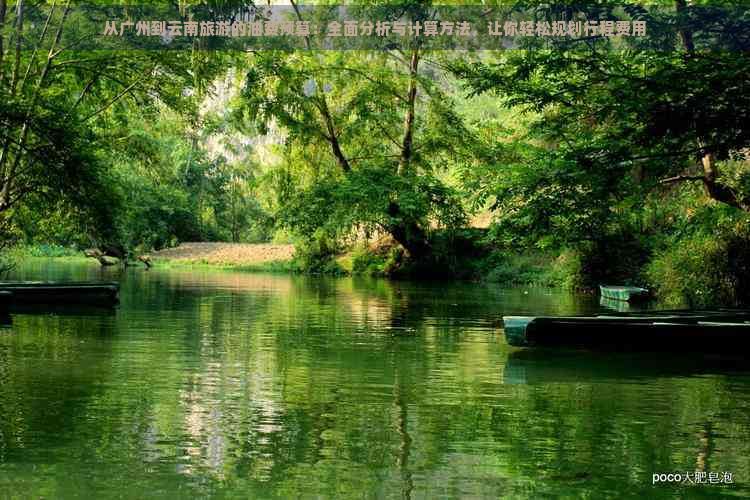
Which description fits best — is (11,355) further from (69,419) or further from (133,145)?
(133,145)

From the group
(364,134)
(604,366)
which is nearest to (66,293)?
(604,366)

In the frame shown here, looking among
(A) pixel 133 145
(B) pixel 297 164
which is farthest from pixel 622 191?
(B) pixel 297 164

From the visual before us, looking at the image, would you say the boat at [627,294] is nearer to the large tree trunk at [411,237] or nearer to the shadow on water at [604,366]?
the shadow on water at [604,366]

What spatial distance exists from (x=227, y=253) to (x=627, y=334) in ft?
146

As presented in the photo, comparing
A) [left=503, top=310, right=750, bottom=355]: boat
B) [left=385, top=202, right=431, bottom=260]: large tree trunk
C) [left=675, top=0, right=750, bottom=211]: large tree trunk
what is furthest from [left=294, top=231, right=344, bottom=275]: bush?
[left=503, top=310, right=750, bottom=355]: boat

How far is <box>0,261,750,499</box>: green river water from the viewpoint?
21.4 ft

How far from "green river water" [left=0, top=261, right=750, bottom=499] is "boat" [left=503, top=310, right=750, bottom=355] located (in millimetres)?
393

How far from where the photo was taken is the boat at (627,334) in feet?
46.2

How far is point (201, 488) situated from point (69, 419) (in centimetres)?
274

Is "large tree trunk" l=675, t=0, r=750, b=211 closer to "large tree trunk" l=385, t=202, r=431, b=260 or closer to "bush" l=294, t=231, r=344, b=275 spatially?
"large tree trunk" l=385, t=202, r=431, b=260

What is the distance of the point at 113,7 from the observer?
92.4 feet

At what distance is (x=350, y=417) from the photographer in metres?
→ 8.87

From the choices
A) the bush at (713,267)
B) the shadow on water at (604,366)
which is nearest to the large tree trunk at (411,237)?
the bush at (713,267)

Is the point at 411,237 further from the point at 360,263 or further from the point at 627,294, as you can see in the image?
the point at 627,294
